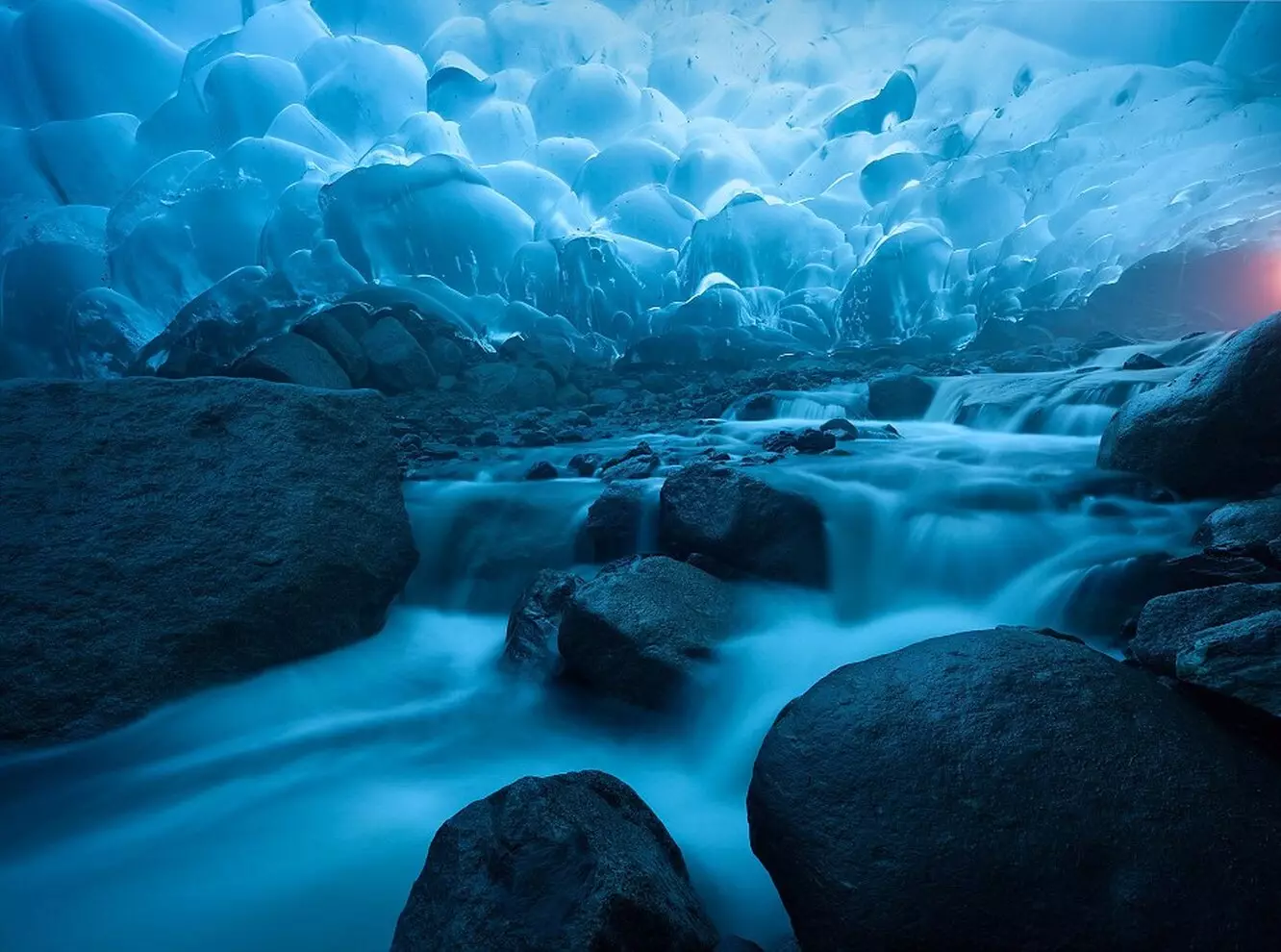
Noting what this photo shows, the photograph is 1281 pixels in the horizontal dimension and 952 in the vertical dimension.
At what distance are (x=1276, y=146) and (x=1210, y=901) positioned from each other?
2730 centimetres

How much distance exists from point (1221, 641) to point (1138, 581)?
1548 millimetres

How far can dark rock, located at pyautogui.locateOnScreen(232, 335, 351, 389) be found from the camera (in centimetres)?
798

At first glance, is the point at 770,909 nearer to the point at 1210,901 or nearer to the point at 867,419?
the point at 1210,901

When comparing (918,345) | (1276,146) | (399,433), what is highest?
(1276,146)

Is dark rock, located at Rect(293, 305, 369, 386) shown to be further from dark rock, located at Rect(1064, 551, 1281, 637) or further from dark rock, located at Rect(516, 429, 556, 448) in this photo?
dark rock, located at Rect(1064, 551, 1281, 637)

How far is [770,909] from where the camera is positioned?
1.58 meters

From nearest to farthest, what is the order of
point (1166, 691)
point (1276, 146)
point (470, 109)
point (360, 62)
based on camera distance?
1. point (1166, 691)
2. point (1276, 146)
3. point (360, 62)
4. point (470, 109)

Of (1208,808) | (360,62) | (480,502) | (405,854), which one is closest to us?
(1208,808)

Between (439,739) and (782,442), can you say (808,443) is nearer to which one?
(782,442)

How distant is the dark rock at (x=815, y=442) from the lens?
6.00 metres

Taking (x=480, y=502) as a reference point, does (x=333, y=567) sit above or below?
above

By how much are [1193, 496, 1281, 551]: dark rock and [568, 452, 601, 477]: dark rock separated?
4.47 metres

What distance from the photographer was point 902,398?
378 inches

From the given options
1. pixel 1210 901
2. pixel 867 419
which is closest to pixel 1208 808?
pixel 1210 901
